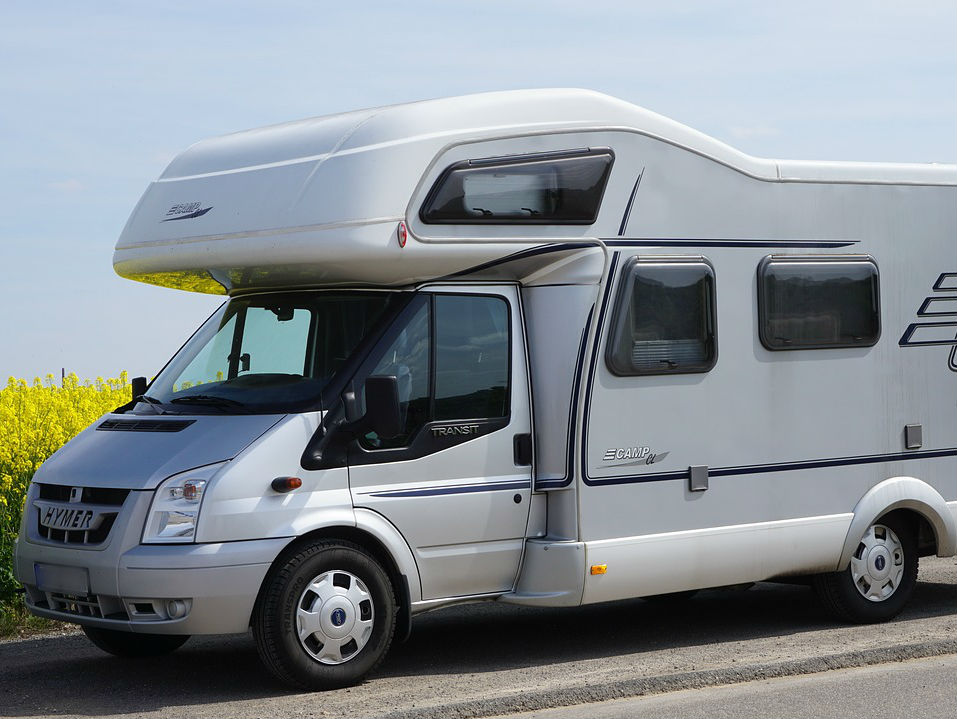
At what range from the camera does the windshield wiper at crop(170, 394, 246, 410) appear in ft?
25.4

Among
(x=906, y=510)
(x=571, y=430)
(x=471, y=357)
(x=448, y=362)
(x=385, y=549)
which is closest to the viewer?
(x=385, y=549)

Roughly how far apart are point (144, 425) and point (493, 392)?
1.93m

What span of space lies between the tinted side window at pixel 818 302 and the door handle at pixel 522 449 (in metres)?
1.72

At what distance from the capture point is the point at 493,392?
26.7 feet

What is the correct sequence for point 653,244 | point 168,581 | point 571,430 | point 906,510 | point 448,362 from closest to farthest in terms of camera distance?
point 168,581 < point 448,362 < point 571,430 < point 653,244 < point 906,510

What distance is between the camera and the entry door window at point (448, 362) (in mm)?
7840

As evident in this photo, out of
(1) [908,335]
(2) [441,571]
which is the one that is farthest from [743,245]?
(2) [441,571]

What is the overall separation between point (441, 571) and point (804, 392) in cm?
268

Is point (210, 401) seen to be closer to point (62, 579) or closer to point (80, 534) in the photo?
point (80, 534)

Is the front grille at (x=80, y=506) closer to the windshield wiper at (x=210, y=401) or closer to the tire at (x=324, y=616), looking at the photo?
the windshield wiper at (x=210, y=401)

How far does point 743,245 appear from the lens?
8891 mm

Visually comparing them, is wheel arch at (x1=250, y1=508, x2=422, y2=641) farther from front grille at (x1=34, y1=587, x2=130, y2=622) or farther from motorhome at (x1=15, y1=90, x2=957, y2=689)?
front grille at (x1=34, y1=587, x2=130, y2=622)

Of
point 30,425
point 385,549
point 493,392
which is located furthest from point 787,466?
point 30,425

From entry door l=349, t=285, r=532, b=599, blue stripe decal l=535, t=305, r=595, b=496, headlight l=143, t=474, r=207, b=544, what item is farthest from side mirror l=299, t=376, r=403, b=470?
blue stripe decal l=535, t=305, r=595, b=496
